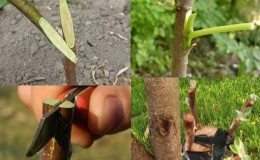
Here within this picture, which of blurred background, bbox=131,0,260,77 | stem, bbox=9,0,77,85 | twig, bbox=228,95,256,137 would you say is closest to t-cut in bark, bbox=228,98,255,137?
twig, bbox=228,95,256,137

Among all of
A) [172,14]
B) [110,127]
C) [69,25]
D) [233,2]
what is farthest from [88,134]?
[233,2]

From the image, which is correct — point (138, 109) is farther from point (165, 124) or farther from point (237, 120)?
point (237, 120)

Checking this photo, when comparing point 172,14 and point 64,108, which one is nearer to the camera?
point 64,108

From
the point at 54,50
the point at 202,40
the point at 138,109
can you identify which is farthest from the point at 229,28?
the point at 202,40

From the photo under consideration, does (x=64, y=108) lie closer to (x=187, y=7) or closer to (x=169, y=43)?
(x=187, y=7)

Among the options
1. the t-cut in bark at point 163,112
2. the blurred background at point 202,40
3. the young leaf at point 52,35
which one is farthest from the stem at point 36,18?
the blurred background at point 202,40

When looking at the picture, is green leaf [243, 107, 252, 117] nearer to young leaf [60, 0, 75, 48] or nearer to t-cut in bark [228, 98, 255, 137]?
t-cut in bark [228, 98, 255, 137]

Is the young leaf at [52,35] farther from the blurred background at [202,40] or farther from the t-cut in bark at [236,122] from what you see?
the blurred background at [202,40]

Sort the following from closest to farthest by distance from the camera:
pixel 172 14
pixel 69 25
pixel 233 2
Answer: pixel 69 25 < pixel 172 14 < pixel 233 2
